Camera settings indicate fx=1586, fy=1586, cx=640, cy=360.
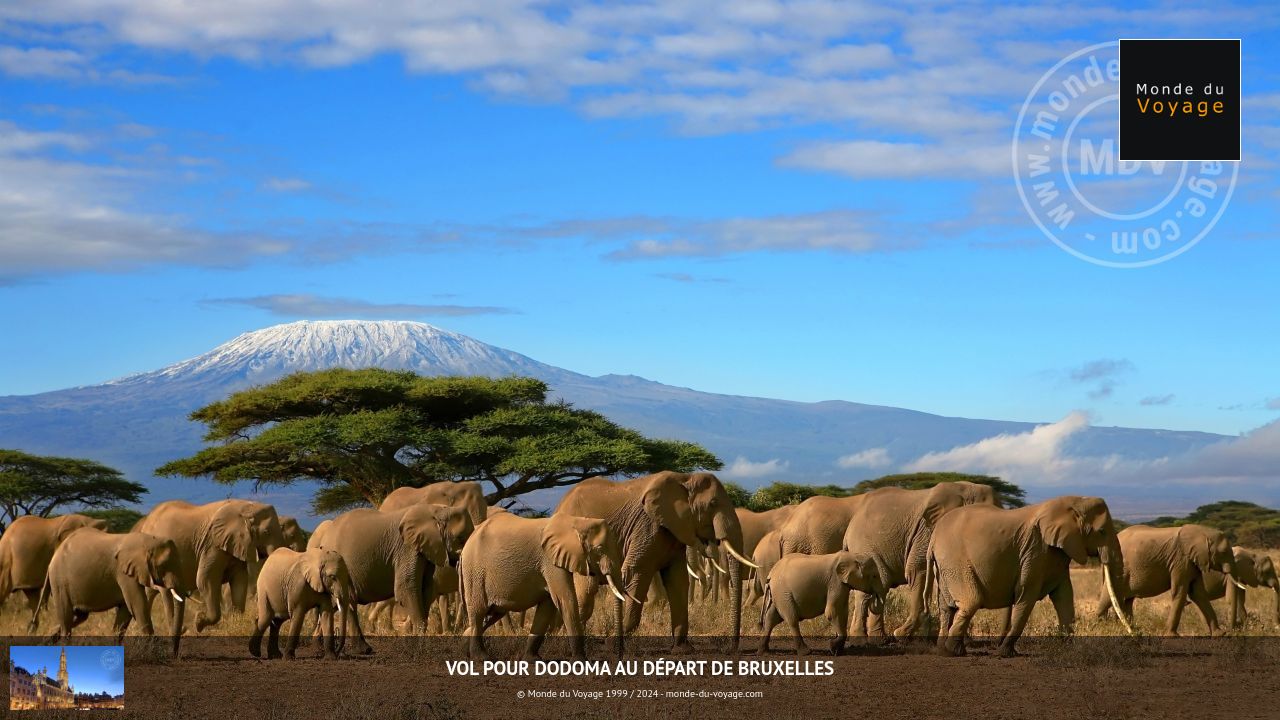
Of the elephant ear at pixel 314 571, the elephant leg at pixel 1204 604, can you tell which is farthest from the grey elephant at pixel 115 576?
the elephant leg at pixel 1204 604

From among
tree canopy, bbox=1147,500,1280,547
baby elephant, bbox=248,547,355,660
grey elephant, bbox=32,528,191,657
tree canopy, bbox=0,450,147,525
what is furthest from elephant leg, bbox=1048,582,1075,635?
tree canopy, bbox=0,450,147,525

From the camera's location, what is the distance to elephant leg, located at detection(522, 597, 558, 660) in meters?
17.8

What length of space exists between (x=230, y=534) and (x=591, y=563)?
20.1 ft

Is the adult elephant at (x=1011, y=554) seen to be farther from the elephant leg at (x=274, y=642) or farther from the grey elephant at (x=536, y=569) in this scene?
the elephant leg at (x=274, y=642)

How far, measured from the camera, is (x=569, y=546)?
1733cm

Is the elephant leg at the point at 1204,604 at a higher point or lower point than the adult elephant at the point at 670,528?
lower

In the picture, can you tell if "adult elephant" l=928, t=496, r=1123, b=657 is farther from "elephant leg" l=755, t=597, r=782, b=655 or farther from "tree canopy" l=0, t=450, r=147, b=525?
"tree canopy" l=0, t=450, r=147, b=525

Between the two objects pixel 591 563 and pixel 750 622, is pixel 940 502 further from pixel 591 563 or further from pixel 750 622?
pixel 591 563

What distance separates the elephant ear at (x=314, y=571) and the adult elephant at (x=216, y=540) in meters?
3.28

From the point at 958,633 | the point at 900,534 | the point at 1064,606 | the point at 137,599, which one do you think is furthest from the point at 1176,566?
the point at 137,599

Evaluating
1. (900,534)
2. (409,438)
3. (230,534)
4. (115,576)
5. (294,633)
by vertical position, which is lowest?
(294,633)

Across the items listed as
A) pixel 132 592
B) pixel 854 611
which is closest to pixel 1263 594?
pixel 854 611

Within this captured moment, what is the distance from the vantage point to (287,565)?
1809 centimetres

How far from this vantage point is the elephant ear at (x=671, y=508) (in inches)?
721
